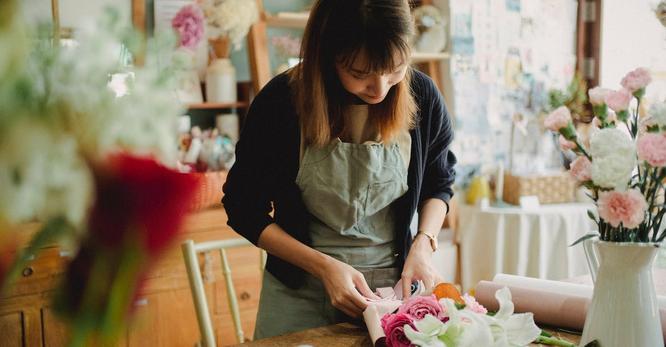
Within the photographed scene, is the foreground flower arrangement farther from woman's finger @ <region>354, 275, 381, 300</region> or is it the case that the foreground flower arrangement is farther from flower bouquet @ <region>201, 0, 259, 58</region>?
flower bouquet @ <region>201, 0, 259, 58</region>

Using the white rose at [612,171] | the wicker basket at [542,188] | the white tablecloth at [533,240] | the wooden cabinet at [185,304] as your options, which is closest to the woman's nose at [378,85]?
the white rose at [612,171]

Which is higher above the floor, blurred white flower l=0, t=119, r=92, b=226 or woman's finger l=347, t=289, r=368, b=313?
blurred white flower l=0, t=119, r=92, b=226

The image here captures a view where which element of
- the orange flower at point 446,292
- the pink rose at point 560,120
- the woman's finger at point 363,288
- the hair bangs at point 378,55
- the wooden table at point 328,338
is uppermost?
the hair bangs at point 378,55

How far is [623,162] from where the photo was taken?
83 centimetres

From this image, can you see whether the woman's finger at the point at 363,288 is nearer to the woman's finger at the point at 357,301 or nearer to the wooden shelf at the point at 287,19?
the woman's finger at the point at 357,301

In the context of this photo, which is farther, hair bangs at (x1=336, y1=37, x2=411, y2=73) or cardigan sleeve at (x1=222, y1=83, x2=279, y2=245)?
cardigan sleeve at (x1=222, y1=83, x2=279, y2=245)

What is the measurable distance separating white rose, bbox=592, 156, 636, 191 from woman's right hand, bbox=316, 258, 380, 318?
1.76 ft

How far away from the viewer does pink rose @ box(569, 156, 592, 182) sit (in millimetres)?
889

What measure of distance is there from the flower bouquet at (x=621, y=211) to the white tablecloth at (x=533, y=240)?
2423 mm

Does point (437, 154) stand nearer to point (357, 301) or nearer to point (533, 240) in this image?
point (357, 301)

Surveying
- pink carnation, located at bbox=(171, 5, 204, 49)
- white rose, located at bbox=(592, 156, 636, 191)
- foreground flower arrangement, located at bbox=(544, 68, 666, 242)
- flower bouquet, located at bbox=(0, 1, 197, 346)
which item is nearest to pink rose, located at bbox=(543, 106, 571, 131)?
foreground flower arrangement, located at bbox=(544, 68, 666, 242)

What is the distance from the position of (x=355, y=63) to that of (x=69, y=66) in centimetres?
98

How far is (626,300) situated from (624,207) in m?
0.18

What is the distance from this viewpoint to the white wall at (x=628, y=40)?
415cm
